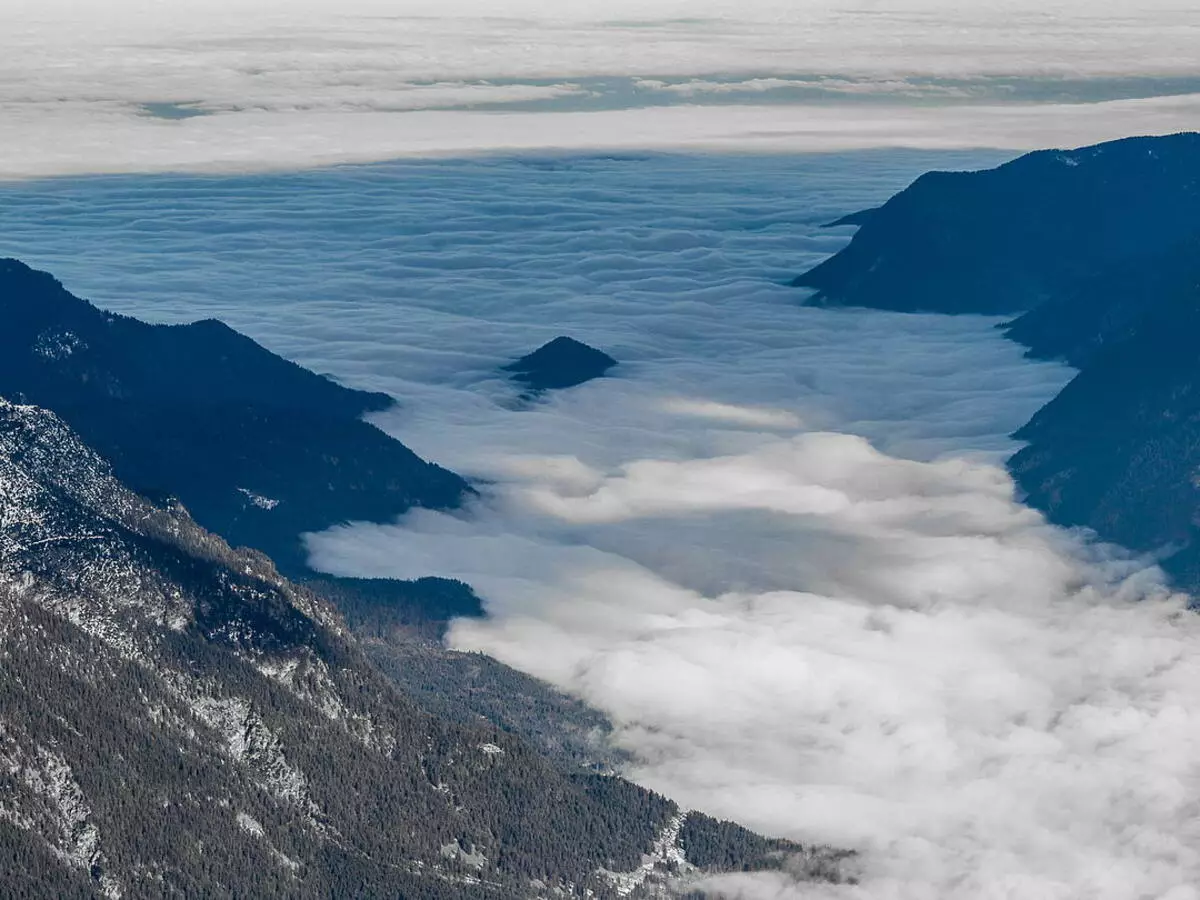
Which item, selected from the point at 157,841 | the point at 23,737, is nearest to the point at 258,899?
the point at 157,841

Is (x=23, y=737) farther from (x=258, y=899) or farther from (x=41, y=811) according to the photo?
(x=258, y=899)

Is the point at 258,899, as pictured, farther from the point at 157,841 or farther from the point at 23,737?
the point at 23,737

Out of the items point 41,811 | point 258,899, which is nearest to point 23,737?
point 41,811
